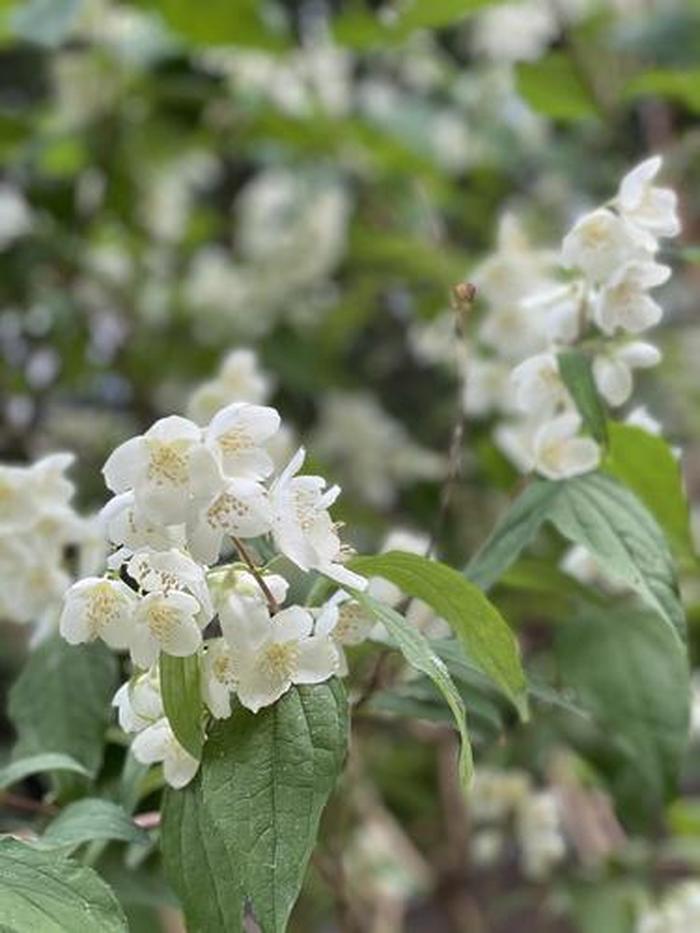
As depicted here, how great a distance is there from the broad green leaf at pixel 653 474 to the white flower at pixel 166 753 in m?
0.31

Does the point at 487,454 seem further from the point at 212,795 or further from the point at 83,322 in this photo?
the point at 83,322

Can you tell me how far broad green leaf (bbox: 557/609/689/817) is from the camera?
0.85m

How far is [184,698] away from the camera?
1.99 feet

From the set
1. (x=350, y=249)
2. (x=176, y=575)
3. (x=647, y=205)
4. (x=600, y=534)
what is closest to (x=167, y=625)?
(x=176, y=575)

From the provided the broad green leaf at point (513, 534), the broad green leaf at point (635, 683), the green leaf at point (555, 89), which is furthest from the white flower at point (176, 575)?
the green leaf at point (555, 89)

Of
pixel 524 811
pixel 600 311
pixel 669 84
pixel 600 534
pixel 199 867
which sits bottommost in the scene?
pixel 524 811

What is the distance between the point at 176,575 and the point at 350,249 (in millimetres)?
1323

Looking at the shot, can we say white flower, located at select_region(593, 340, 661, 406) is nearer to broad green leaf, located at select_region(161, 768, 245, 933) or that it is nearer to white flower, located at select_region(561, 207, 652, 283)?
white flower, located at select_region(561, 207, 652, 283)

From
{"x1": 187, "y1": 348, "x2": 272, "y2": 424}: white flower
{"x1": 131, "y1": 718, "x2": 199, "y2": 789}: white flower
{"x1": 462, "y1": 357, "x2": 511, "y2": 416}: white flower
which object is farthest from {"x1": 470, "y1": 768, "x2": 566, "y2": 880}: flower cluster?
{"x1": 131, "y1": 718, "x2": 199, "y2": 789}: white flower

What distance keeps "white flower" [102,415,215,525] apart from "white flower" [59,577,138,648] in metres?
0.05

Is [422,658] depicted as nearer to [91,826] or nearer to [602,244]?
[91,826]

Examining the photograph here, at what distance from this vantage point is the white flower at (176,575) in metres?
0.59

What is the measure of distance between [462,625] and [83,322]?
115 cm

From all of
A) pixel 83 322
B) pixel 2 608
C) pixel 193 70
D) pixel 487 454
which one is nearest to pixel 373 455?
pixel 83 322
